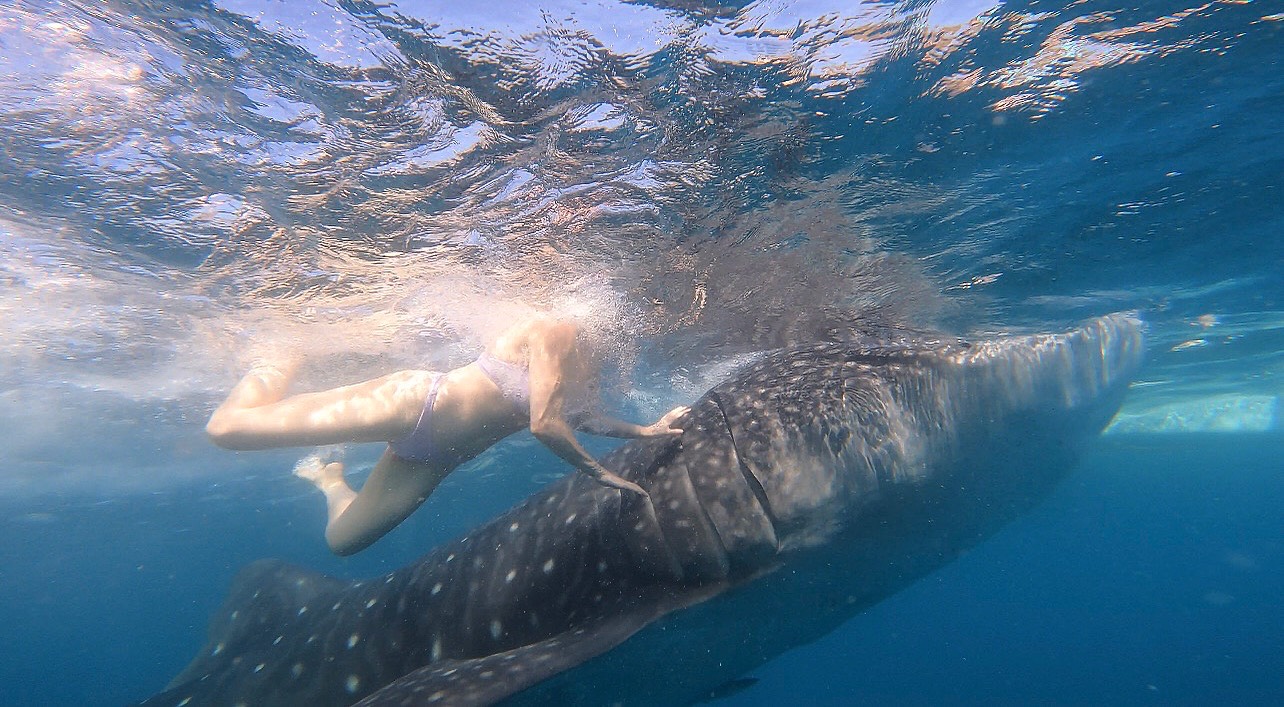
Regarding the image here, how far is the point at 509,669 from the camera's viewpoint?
3311 millimetres

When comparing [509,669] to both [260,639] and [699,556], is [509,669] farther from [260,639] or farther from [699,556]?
[260,639]

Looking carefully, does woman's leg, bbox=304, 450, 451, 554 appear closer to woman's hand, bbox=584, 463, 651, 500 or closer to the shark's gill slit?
woman's hand, bbox=584, 463, 651, 500

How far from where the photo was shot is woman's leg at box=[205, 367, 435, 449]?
5.54 metres

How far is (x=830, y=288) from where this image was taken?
9.51m

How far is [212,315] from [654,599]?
10542mm

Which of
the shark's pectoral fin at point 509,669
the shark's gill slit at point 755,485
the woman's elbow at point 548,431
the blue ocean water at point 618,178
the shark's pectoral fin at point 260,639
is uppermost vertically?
the blue ocean water at point 618,178

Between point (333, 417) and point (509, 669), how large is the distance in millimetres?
3536

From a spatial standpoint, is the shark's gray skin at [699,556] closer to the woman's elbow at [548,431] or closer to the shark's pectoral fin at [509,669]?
the shark's pectoral fin at [509,669]

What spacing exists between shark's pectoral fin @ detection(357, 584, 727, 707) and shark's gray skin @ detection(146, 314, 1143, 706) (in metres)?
0.01

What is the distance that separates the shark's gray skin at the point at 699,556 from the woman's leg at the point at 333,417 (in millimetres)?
1358

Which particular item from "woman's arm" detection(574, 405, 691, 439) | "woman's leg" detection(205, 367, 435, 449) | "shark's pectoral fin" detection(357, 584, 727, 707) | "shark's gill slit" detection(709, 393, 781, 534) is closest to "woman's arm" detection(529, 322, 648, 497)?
"woman's arm" detection(574, 405, 691, 439)

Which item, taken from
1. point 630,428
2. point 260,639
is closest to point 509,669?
point 630,428

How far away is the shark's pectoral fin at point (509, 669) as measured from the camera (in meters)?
3.09

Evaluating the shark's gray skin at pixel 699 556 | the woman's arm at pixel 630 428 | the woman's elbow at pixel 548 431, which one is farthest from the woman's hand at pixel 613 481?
the woman's arm at pixel 630 428
